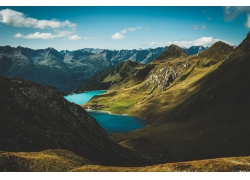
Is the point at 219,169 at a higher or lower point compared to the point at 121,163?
higher

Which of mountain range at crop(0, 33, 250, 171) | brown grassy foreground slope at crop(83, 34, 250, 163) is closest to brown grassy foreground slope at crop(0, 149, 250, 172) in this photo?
mountain range at crop(0, 33, 250, 171)

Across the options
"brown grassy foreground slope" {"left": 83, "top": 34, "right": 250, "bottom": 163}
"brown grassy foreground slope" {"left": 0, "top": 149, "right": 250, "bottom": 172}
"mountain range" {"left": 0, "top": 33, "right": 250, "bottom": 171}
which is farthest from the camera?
"brown grassy foreground slope" {"left": 83, "top": 34, "right": 250, "bottom": 163}

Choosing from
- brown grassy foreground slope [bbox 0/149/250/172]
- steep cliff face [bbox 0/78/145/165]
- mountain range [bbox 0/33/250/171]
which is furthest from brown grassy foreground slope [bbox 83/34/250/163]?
brown grassy foreground slope [bbox 0/149/250/172]

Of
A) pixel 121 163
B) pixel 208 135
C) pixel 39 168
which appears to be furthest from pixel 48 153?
pixel 208 135

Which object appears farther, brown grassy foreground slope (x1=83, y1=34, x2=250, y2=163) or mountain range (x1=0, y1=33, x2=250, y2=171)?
brown grassy foreground slope (x1=83, y1=34, x2=250, y2=163)

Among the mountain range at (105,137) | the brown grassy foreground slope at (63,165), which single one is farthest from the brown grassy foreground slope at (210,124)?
the brown grassy foreground slope at (63,165)

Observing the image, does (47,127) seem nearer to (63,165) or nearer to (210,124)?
(63,165)

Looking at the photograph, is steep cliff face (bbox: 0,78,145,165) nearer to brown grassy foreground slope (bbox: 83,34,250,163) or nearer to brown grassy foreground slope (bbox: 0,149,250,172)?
brown grassy foreground slope (bbox: 0,149,250,172)

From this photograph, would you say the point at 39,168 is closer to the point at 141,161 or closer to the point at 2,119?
the point at 2,119

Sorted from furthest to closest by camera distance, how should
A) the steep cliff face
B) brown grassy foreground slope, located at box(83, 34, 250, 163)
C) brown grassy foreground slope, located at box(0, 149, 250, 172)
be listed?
brown grassy foreground slope, located at box(83, 34, 250, 163)
the steep cliff face
brown grassy foreground slope, located at box(0, 149, 250, 172)
